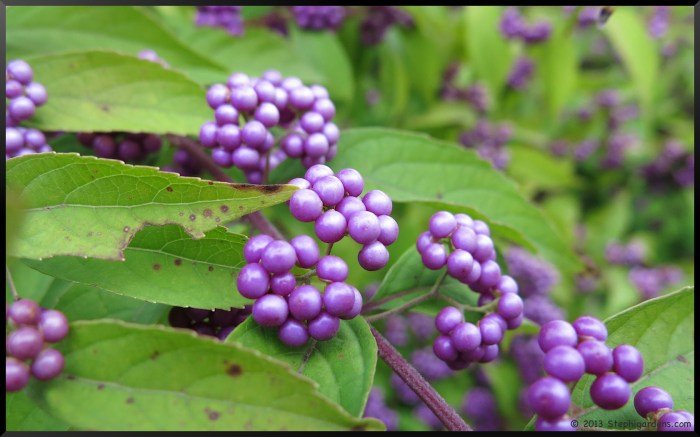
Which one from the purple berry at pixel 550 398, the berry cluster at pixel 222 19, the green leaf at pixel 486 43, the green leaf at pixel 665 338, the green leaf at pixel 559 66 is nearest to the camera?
the purple berry at pixel 550 398

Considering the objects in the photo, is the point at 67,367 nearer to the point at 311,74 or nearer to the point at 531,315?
the point at 311,74

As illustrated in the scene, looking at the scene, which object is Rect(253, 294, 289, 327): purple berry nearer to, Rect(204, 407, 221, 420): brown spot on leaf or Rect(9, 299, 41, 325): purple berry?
Rect(204, 407, 221, 420): brown spot on leaf

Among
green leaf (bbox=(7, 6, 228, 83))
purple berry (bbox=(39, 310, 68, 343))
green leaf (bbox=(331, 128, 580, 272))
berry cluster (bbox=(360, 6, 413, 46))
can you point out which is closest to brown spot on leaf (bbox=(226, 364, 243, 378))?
purple berry (bbox=(39, 310, 68, 343))

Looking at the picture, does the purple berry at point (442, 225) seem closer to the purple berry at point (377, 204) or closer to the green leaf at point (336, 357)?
the purple berry at point (377, 204)

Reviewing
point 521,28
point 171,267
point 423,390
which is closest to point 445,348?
point 423,390

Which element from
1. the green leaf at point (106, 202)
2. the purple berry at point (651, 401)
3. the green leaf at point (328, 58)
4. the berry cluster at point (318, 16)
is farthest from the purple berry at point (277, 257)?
the berry cluster at point (318, 16)

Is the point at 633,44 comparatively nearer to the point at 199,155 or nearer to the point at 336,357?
the point at 199,155
